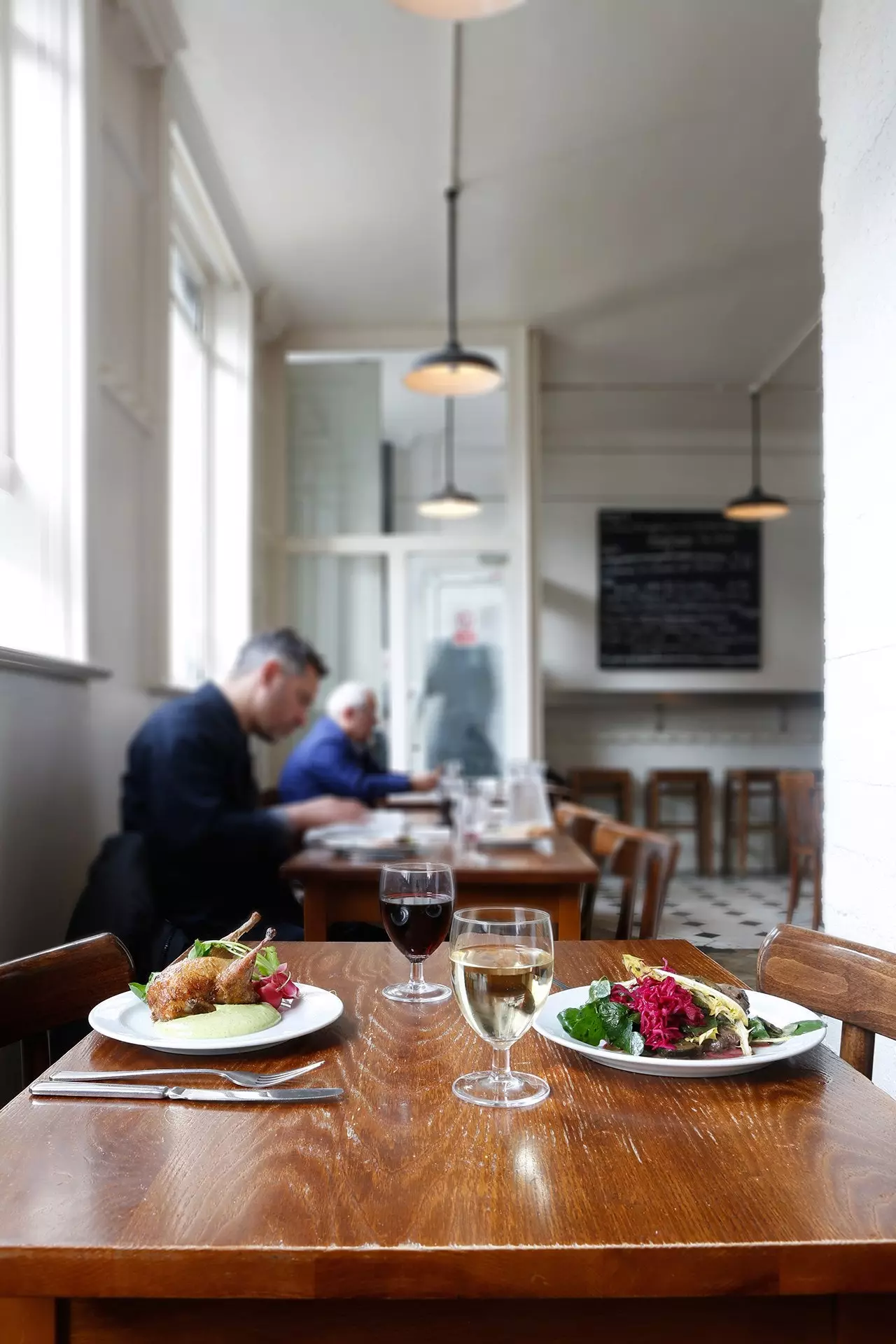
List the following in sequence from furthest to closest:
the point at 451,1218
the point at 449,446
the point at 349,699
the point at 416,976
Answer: the point at 449,446 < the point at 349,699 < the point at 416,976 < the point at 451,1218

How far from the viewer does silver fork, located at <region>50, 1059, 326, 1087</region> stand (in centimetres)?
85

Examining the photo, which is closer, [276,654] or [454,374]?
[276,654]

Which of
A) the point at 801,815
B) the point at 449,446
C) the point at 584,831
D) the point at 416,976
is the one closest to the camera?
the point at 416,976

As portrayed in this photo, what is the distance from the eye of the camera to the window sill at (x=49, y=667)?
201cm

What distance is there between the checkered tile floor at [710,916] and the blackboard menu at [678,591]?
4.41 metres

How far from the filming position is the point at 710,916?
1701 millimetres

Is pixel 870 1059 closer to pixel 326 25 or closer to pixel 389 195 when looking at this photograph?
pixel 326 25

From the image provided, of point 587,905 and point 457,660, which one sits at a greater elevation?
point 457,660

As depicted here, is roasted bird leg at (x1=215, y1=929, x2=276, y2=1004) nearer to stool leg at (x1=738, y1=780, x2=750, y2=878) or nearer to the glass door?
the glass door

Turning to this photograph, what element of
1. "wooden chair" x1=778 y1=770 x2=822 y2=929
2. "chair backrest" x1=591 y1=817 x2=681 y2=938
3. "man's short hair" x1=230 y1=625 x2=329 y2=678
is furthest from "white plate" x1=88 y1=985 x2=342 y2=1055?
"wooden chair" x1=778 y1=770 x2=822 y2=929

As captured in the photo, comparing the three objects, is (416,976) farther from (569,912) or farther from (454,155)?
(454,155)

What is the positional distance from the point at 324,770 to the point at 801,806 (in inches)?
95.5

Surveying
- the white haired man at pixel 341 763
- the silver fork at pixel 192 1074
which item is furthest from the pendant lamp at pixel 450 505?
the silver fork at pixel 192 1074

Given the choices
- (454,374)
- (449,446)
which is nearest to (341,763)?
(454,374)
